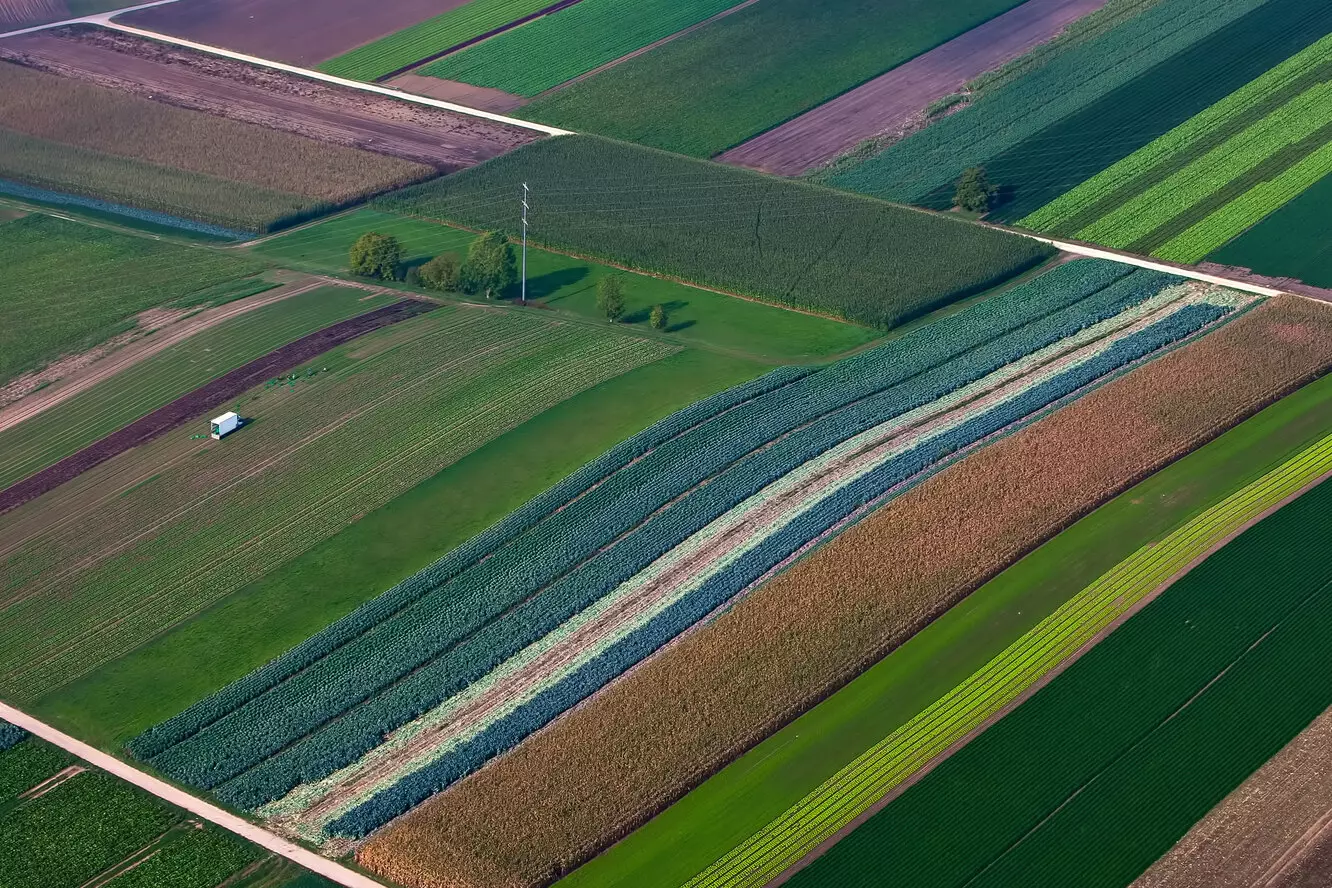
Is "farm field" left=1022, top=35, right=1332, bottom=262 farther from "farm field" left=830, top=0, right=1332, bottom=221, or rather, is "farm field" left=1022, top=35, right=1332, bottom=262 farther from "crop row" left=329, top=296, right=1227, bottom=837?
"crop row" left=329, top=296, right=1227, bottom=837

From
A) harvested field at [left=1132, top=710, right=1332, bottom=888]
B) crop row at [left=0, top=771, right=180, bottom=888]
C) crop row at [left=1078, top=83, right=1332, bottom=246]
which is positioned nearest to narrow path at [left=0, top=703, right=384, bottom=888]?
crop row at [left=0, top=771, right=180, bottom=888]

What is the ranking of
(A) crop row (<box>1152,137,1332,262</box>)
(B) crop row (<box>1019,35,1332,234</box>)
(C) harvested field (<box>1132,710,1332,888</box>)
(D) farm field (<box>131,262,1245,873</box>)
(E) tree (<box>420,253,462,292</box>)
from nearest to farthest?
1. (C) harvested field (<box>1132,710,1332,888</box>)
2. (D) farm field (<box>131,262,1245,873</box>)
3. (E) tree (<box>420,253,462,292</box>)
4. (A) crop row (<box>1152,137,1332,262</box>)
5. (B) crop row (<box>1019,35,1332,234</box>)

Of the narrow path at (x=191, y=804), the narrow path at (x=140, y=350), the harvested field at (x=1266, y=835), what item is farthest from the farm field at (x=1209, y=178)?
the narrow path at (x=191, y=804)

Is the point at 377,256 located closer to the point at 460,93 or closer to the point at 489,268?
the point at 489,268

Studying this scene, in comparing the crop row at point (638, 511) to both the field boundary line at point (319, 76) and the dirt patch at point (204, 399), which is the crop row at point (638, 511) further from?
the field boundary line at point (319, 76)

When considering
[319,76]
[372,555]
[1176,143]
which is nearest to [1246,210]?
[1176,143]
